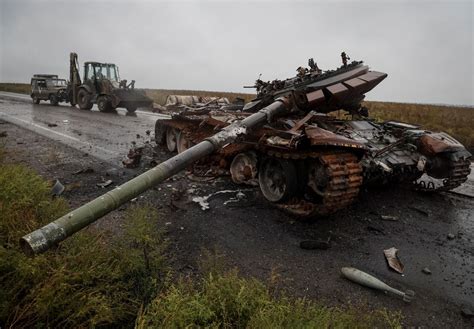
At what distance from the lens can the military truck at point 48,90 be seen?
25.8 metres

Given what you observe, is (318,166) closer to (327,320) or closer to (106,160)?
(327,320)

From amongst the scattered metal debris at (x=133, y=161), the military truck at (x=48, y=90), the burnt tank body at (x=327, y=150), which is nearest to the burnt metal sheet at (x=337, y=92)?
the burnt tank body at (x=327, y=150)

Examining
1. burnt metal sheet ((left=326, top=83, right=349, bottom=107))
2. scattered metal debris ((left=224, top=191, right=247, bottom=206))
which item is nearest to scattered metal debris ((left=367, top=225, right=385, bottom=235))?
scattered metal debris ((left=224, top=191, right=247, bottom=206))

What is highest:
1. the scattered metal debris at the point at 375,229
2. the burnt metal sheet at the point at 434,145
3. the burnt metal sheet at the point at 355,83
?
the burnt metal sheet at the point at 355,83

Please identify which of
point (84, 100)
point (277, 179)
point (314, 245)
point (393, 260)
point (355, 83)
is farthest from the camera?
point (84, 100)

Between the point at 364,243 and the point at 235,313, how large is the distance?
2.87m

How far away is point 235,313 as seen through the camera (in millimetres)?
3010

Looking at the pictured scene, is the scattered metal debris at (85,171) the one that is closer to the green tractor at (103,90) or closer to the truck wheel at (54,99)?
the green tractor at (103,90)

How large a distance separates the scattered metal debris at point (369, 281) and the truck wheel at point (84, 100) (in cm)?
2148

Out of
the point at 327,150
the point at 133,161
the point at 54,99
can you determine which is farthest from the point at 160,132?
the point at 54,99

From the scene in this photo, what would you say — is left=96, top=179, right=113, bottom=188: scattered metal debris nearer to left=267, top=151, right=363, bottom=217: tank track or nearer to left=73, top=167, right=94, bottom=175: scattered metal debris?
left=73, top=167, right=94, bottom=175: scattered metal debris

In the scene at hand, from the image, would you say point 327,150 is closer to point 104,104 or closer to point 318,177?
point 318,177

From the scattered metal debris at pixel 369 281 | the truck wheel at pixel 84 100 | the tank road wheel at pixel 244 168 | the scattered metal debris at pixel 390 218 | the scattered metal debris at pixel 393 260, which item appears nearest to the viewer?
the scattered metal debris at pixel 369 281

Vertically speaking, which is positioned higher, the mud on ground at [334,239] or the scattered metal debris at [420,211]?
the scattered metal debris at [420,211]
